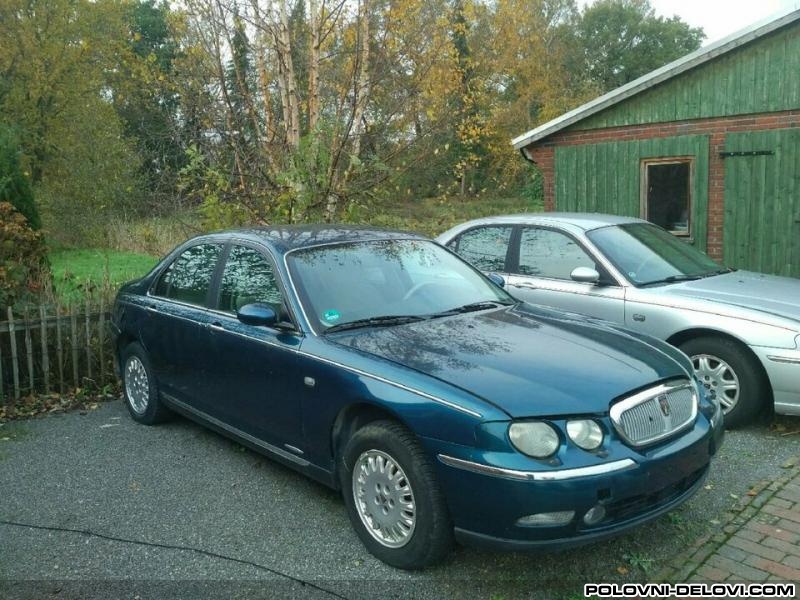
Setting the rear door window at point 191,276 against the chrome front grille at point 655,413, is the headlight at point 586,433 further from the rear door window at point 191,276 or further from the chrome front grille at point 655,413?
the rear door window at point 191,276

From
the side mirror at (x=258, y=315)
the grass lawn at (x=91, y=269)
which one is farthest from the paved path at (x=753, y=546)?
the grass lawn at (x=91, y=269)

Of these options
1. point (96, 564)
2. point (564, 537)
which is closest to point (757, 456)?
point (564, 537)

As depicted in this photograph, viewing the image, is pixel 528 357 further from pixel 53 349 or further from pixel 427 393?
pixel 53 349

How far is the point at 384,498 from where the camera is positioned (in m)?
3.60

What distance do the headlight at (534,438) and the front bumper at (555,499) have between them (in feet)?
0.39

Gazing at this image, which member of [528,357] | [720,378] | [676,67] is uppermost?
[676,67]

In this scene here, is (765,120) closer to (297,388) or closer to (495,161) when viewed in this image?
(297,388)

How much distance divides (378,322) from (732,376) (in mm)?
2948

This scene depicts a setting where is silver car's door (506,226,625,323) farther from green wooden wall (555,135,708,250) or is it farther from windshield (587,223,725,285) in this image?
green wooden wall (555,135,708,250)

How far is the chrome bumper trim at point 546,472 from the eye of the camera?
309 centimetres

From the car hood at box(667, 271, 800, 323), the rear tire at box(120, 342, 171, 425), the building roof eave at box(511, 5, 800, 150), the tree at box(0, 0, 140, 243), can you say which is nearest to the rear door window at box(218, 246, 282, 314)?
the rear tire at box(120, 342, 171, 425)

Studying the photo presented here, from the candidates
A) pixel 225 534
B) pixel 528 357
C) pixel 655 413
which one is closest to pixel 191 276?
pixel 225 534

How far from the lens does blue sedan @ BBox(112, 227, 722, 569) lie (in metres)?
3.18

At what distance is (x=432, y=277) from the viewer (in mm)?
4844
